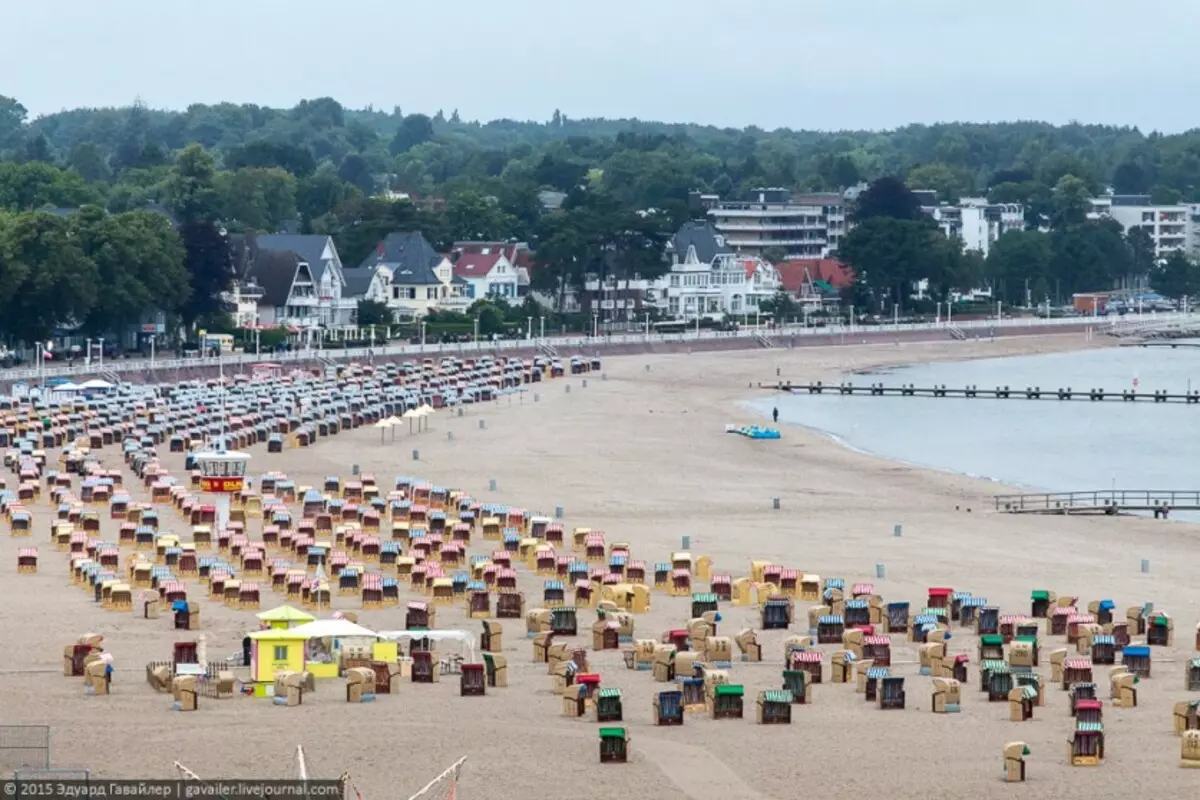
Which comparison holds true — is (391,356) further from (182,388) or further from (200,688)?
(200,688)

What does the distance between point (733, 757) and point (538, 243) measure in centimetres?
14172

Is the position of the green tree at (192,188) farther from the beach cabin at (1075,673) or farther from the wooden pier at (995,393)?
the beach cabin at (1075,673)

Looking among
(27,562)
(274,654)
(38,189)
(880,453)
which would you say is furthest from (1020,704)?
(38,189)

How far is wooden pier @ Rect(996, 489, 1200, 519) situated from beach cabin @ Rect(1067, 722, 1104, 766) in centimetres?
3134

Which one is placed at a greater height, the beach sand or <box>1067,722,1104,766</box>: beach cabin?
<box>1067,722,1104,766</box>: beach cabin

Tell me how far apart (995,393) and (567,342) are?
30528mm

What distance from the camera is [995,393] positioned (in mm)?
118562

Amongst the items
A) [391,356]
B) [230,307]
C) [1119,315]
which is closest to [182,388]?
[391,356]

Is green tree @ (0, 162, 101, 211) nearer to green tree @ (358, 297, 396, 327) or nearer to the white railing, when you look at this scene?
green tree @ (358, 297, 396, 327)

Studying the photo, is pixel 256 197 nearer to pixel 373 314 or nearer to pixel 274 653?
pixel 373 314

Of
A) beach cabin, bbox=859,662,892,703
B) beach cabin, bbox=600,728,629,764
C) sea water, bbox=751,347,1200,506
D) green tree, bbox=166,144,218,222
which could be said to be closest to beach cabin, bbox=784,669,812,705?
beach cabin, bbox=859,662,892,703

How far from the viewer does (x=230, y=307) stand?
5600 inches

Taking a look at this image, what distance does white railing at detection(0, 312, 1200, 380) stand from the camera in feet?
366

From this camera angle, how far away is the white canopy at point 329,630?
124ft
